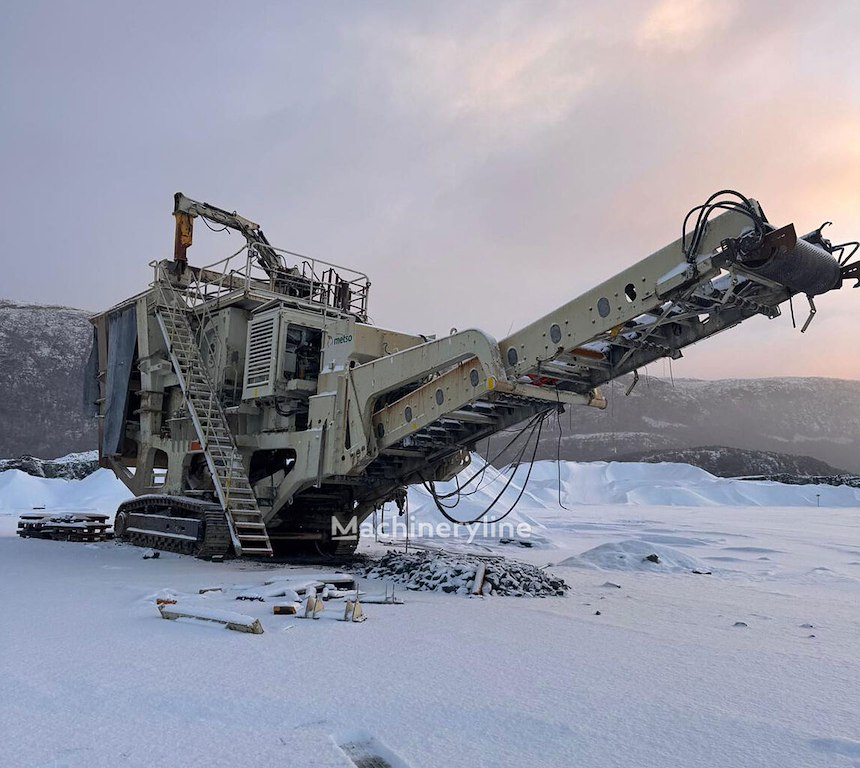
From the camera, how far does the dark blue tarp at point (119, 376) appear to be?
12.5 meters

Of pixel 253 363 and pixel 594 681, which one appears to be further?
pixel 253 363

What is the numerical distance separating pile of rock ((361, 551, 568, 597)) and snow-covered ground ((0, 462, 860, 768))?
0.92ft

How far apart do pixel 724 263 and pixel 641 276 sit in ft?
2.60

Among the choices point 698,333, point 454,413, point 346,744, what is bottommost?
point 346,744

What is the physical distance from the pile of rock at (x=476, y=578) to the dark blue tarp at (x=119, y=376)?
A: 20.9 feet

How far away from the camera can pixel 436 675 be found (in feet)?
13.4

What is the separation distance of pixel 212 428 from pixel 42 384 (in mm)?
56166

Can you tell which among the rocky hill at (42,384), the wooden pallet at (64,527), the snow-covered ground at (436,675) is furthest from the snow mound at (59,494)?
the rocky hill at (42,384)

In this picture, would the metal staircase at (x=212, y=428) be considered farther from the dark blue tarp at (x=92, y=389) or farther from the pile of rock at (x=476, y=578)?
the dark blue tarp at (x=92, y=389)

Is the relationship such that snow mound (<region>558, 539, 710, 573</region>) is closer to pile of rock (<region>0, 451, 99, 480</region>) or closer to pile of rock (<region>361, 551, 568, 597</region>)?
pile of rock (<region>361, 551, 568, 597</region>)

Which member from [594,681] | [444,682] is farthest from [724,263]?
A: [444,682]

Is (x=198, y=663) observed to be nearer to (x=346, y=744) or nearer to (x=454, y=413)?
(x=346, y=744)

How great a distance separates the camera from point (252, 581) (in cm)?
767

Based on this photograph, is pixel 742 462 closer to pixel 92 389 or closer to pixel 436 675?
pixel 92 389
